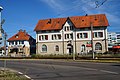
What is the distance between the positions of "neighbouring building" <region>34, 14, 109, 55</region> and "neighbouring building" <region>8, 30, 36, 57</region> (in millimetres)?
9533

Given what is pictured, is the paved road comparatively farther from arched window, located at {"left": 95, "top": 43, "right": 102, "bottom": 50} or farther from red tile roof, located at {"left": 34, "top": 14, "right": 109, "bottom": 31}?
red tile roof, located at {"left": 34, "top": 14, "right": 109, "bottom": 31}

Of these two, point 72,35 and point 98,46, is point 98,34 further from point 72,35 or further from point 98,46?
point 72,35

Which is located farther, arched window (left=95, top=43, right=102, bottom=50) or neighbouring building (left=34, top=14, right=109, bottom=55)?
neighbouring building (left=34, top=14, right=109, bottom=55)

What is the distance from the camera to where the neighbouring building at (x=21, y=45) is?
80812 millimetres

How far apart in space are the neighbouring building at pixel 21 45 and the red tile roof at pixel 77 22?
1009cm

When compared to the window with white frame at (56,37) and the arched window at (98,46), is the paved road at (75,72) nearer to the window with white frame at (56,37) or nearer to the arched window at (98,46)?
the arched window at (98,46)

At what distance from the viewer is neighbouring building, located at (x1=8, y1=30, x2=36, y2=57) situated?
8081 centimetres

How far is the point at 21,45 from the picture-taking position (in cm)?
8150

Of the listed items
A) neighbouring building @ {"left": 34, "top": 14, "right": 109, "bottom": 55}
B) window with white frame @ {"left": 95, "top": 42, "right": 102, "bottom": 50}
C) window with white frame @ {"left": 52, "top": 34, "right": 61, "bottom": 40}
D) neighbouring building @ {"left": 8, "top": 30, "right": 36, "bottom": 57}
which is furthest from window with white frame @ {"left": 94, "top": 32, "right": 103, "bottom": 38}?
neighbouring building @ {"left": 8, "top": 30, "right": 36, "bottom": 57}

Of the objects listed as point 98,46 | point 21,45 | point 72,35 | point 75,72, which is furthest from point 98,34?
point 75,72

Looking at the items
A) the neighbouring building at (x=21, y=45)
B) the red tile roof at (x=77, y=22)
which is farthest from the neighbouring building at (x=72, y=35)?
the neighbouring building at (x=21, y=45)

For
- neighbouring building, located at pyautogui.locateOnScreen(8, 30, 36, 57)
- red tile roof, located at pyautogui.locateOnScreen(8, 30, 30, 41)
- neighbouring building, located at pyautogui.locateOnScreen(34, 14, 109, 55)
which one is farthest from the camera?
red tile roof, located at pyautogui.locateOnScreen(8, 30, 30, 41)

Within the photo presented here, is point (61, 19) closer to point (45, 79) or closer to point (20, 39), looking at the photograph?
point (20, 39)

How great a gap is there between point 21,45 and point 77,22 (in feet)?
78.4
